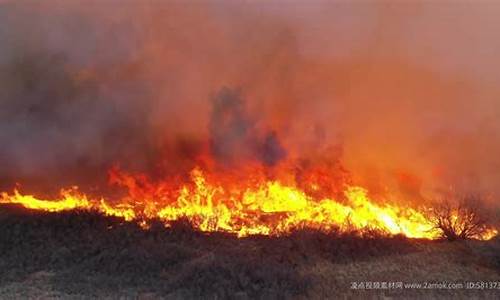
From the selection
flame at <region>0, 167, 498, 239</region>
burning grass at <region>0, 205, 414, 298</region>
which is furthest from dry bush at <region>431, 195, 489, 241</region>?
burning grass at <region>0, 205, 414, 298</region>

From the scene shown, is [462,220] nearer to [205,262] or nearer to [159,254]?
[205,262]

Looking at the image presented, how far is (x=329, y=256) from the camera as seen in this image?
1059cm

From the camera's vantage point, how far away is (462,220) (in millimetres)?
11570

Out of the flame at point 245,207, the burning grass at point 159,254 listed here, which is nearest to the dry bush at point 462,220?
the flame at point 245,207

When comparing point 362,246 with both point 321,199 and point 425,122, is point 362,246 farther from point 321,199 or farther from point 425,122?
point 425,122

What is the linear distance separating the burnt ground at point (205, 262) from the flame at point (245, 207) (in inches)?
19.5

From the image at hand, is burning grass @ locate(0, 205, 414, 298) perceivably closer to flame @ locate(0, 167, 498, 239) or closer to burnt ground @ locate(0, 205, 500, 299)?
burnt ground @ locate(0, 205, 500, 299)

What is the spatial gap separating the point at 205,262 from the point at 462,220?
5.41m

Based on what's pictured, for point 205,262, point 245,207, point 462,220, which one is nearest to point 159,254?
point 205,262

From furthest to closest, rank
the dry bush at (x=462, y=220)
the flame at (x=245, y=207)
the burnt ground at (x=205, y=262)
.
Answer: the flame at (x=245, y=207), the dry bush at (x=462, y=220), the burnt ground at (x=205, y=262)

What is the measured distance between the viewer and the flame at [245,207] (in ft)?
38.7

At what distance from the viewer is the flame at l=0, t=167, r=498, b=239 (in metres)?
11.8

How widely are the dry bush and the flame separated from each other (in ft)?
0.83

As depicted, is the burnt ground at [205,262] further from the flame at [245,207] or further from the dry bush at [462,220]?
the flame at [245,207]
